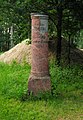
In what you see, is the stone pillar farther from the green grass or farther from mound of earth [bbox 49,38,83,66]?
mound of earth [bbox 49,38,83,66]

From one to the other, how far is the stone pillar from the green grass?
1.11ft

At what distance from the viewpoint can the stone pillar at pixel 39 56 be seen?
29.1 feet

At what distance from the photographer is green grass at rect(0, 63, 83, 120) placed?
7336mm

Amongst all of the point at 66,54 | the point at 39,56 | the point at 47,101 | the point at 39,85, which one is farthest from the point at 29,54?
the point at 47,101

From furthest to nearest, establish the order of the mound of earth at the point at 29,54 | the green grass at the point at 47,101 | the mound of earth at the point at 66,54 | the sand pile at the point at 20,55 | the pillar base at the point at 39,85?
the sand pile at the point at 20,55
the mound of earth at the point at 29,54
the mound of earth at the point at 66,54
the pillar base at the point at 39,85
the green grass at the point at 47,101

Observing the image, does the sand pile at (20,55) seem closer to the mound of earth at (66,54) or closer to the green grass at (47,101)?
the mound of earth at (66,54)

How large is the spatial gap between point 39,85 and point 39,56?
73cm

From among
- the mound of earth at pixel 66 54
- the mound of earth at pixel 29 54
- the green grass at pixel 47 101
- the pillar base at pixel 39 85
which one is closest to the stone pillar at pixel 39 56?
the pillar base at pixel 39 85

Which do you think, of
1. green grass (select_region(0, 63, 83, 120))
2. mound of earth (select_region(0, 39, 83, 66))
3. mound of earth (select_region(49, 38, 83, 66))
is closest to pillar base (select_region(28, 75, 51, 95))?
green grass (select_region(0, 63, 83, 120))

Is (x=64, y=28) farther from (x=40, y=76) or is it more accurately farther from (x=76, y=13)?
(x=40, y=76)

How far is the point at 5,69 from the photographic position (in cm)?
1374

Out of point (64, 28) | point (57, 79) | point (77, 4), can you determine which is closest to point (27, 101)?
point (57, 79)

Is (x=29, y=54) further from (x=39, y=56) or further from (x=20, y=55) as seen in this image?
(x=39, y=56)

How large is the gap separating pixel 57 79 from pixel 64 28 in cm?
382
